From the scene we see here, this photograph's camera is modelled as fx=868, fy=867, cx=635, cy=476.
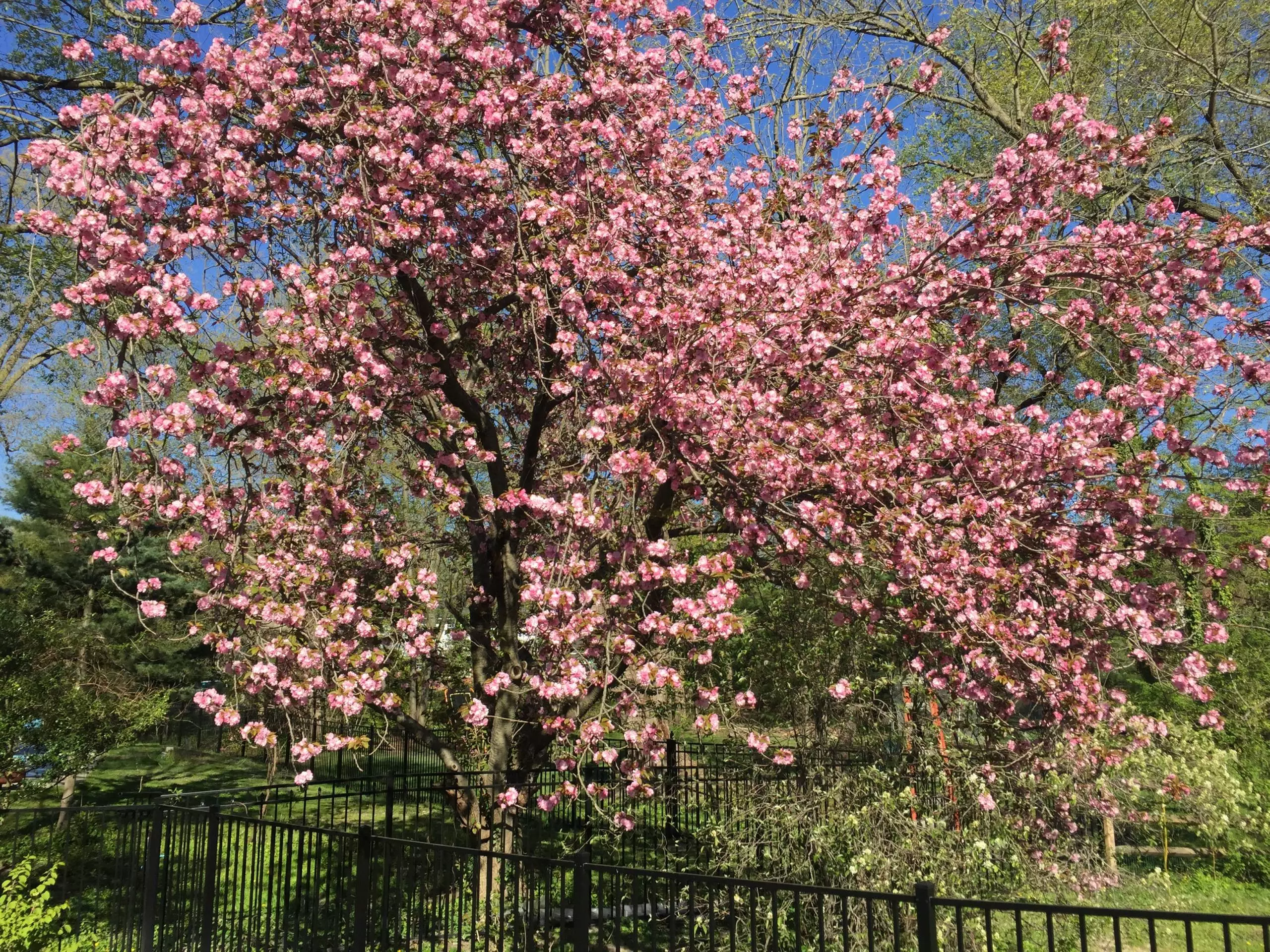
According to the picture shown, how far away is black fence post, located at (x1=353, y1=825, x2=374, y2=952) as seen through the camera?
16.2ft

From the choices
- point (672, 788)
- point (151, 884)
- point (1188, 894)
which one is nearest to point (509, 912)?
point (672, 788)

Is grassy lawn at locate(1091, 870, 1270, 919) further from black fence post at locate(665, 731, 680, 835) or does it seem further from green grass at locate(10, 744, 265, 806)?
green grass at locate(10, 744, 265, 806)

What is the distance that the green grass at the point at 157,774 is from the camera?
14.7 metres

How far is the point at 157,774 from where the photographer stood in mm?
18453

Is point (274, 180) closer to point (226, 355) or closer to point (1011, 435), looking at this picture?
point (226, 355)

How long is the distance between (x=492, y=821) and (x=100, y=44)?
30.6ft

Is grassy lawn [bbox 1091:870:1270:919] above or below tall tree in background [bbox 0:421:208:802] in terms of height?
below

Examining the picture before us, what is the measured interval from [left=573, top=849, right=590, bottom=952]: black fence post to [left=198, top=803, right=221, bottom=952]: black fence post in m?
3.15

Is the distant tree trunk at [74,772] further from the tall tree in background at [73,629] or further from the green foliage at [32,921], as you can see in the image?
the green foliage at [32,921]

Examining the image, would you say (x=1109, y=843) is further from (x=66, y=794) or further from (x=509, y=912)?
(x=66, y=794)

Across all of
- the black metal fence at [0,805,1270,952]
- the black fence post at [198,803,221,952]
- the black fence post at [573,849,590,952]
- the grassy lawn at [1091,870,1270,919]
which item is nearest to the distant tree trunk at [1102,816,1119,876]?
the grassy lawn at [1091,870,1270,919]

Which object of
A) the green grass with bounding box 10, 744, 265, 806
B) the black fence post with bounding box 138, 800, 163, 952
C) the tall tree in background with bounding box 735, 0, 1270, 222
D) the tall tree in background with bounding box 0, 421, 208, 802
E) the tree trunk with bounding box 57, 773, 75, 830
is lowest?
the green grass with bounding box 10, 744, 265, 806

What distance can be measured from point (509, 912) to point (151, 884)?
8.43 feet

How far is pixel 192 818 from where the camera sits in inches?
252
